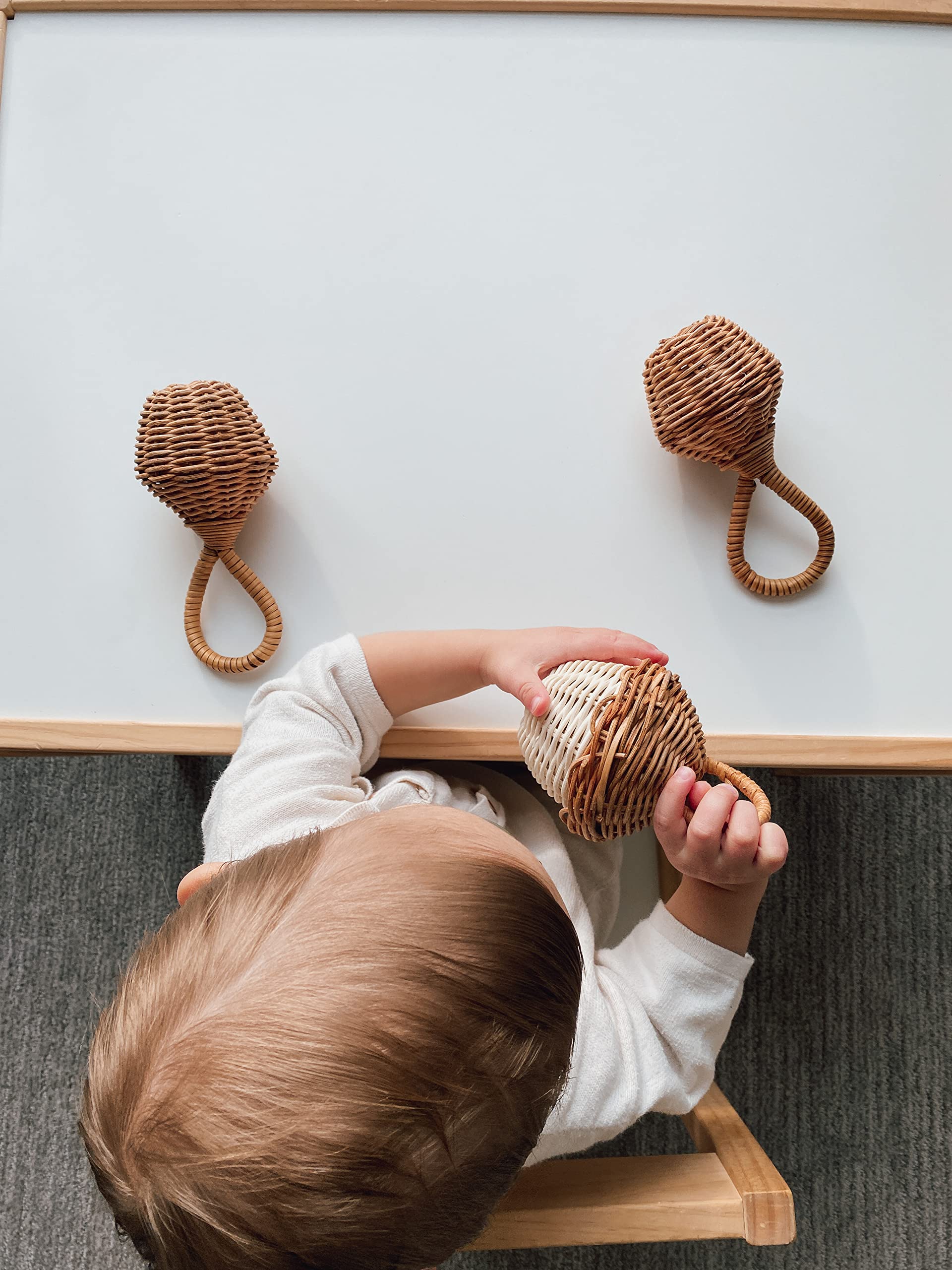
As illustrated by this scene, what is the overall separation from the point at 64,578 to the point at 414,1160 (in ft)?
1.30

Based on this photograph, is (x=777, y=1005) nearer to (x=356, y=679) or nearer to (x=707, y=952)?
(x=707, y=952)

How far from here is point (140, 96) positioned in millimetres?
566

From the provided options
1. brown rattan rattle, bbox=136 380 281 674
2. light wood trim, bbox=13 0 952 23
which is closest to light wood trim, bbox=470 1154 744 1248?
brown rattan rattle, bbox=136 380 281 674

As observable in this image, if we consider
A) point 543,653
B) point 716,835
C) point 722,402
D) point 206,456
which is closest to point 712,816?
point 716,835

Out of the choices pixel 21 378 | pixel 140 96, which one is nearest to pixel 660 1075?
pixel 21 378

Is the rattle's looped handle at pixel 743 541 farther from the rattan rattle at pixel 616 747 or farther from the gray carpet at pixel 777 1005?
the gray carpet at pixel 777 1005

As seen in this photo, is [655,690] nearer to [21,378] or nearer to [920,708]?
[920,708]

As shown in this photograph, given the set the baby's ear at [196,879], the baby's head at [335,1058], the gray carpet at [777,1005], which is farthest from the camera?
the gray carpet at [777,1005]

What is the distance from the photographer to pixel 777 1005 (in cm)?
90

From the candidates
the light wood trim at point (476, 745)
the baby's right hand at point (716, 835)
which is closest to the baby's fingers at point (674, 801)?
the baby's right hand at point (716, 835)

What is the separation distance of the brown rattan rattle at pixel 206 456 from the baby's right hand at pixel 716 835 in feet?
0.98

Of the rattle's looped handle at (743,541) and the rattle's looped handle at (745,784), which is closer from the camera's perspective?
the rattle's looped handle at (745,784)

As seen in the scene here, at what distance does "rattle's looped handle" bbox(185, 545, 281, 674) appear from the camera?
54cm

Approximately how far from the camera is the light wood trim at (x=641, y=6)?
555 mm
